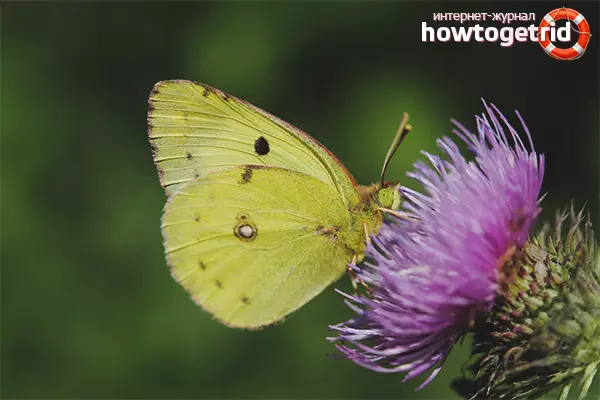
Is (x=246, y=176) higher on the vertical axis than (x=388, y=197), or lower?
higher

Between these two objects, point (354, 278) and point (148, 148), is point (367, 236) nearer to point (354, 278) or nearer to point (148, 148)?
point (354, 278)

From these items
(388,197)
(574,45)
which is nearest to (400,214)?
(388,197)

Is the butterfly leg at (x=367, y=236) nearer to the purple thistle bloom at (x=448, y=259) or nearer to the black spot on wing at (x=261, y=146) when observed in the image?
the purple thistle bloom at (x=448, y=259)

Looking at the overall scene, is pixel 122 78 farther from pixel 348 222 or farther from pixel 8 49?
pixel 348 222

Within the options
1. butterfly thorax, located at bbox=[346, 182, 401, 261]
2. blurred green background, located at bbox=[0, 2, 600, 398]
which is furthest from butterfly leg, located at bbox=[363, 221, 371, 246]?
blurred green background, located at bbox=[0, 2, 600, 398]

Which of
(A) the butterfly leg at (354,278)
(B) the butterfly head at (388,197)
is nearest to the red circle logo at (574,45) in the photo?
(B) the butterfly head at (388,197)

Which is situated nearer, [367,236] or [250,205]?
[367,236]

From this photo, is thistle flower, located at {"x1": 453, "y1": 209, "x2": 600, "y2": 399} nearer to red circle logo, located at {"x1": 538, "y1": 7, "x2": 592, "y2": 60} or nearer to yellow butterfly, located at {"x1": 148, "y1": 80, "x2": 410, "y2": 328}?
yellow butterfly, located at {"x1": 148, "y1": 80, "x2": 410, "y2": 328}
